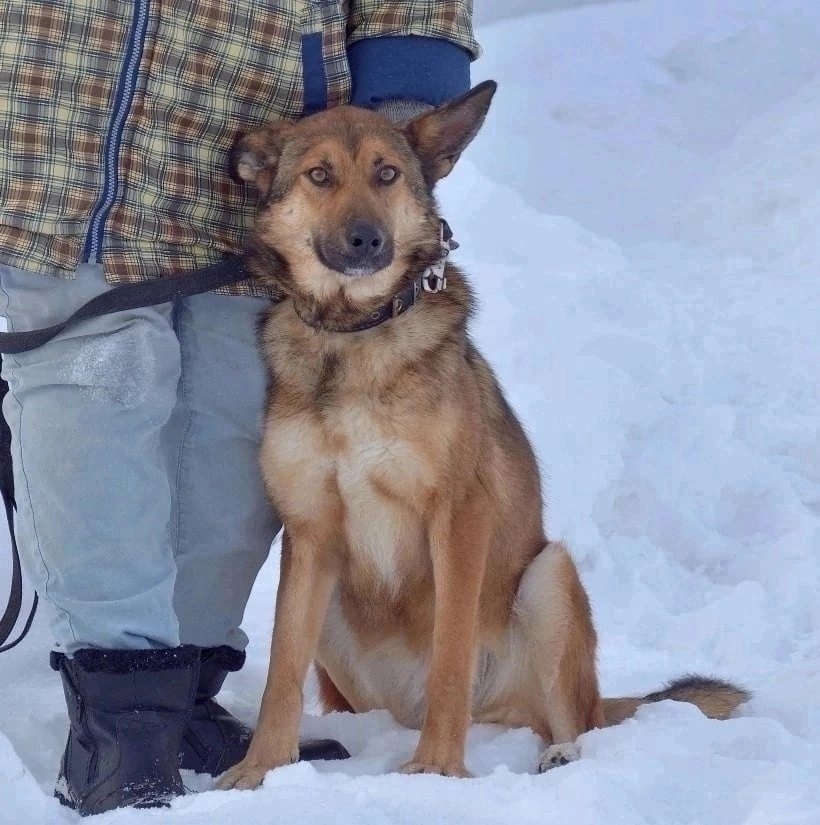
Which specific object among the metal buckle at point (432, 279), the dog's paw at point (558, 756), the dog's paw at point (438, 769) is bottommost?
the dog's paw at point (558, 756)

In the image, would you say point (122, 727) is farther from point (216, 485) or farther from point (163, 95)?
point (163, 95)

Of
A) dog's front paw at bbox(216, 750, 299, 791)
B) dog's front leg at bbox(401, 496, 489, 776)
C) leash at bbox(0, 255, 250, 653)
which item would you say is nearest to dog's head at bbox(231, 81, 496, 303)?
leash at bbox(0, 255, 250, 653)

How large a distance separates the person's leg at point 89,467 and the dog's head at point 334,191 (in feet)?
1.47

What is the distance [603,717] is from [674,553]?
1482 mm

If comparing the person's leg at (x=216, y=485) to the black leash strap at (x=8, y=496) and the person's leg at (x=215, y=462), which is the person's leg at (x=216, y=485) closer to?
the person's leg at (x=215, y=462)

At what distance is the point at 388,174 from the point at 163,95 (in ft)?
1.97

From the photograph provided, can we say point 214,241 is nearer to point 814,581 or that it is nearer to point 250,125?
point 250,125

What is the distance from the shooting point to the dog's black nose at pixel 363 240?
2.81 m

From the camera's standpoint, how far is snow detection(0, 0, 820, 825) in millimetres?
2279

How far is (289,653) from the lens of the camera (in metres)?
2.88

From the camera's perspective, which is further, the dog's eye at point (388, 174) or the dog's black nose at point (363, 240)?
the dog's eye at point (388, 174)

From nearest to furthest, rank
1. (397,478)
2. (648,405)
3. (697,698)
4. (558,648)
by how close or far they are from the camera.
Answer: (397,478) < (558,648) < (697,698) < (648,405)

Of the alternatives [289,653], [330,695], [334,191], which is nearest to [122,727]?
[289,653]

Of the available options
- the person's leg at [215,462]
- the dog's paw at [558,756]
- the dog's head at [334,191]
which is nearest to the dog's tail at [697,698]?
the dog's paw at [558,756]
